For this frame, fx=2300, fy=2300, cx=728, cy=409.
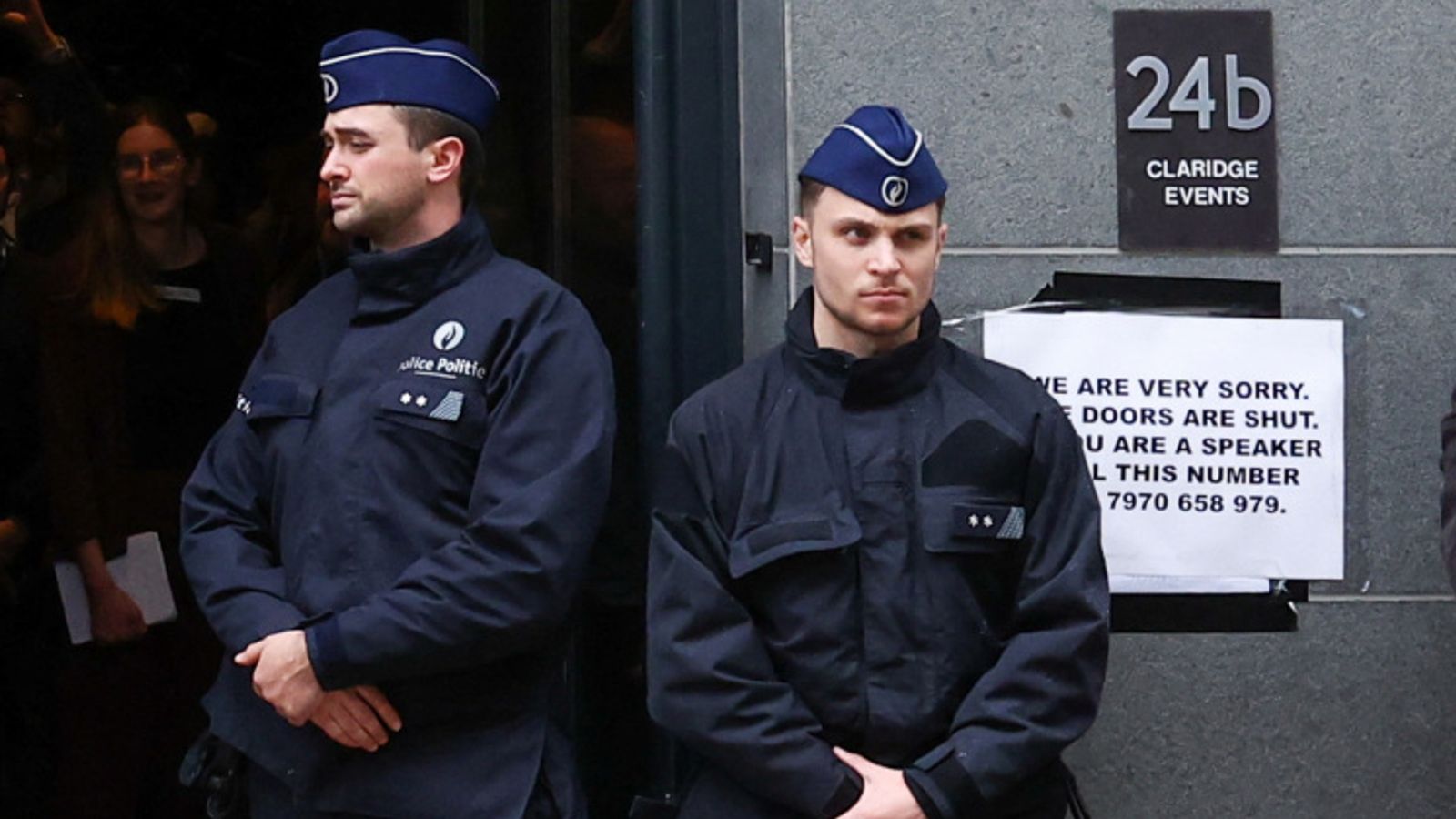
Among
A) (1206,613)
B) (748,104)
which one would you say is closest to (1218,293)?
(1206,613)

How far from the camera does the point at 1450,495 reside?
3959 millimetres

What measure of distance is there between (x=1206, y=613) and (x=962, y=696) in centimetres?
99

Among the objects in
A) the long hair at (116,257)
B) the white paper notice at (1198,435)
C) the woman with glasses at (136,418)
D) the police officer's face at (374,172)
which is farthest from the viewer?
the long hair at (116,257)

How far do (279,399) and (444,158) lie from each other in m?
0.51

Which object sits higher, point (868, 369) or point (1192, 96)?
point (1192, 96)

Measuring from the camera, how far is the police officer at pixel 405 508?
143 inches

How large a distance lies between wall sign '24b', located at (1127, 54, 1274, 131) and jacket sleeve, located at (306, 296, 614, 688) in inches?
52.2

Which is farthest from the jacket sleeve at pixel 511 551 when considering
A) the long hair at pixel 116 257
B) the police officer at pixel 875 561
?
the long hair at pixel 116 257

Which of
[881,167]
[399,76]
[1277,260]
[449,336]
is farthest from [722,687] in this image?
[1277,260]

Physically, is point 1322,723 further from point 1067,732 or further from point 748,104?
point 748,104

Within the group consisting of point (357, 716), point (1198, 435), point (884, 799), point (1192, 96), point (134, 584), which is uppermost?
point (1192, 96)

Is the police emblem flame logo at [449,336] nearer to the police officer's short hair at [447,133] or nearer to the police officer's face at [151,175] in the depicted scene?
the police officer's short hair at [447,133]

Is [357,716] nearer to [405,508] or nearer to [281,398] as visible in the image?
[405,508]

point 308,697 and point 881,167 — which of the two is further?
point 881,167
